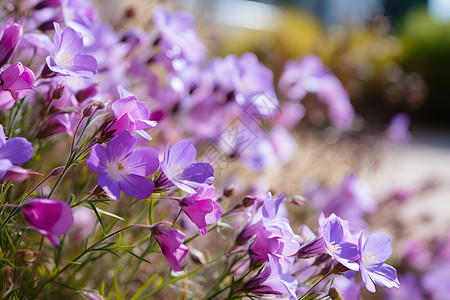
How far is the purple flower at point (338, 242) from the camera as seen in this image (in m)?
0.48

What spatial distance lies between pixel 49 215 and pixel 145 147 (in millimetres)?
106

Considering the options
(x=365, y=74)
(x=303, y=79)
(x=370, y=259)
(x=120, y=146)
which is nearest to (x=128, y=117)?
(x=120, y=146)

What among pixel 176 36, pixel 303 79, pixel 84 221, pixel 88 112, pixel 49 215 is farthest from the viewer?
pixel 303 79

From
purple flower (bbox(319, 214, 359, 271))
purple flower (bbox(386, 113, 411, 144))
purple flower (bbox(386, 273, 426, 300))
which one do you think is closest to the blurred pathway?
purple flower (bbox(386, 113, 411, 144))

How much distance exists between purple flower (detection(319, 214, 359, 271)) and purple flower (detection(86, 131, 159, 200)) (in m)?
0.17

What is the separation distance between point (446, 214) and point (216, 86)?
1908 mm

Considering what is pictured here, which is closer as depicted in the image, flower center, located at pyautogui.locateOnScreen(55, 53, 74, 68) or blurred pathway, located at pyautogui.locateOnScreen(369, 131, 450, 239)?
flower center, located at pyautogui.locateOnScreen(55, 53, 74, 68)

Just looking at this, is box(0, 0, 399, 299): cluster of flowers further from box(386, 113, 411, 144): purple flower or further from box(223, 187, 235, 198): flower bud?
box(386, 113, 411, 144): purple flower

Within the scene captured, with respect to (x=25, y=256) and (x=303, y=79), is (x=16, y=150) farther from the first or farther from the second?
(x=303, y=79)

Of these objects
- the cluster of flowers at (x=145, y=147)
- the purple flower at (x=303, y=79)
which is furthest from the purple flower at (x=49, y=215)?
the purple flower at (x=303, y=79)

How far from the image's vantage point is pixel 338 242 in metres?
0.49

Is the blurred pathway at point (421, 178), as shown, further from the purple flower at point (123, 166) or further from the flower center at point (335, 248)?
the purple flower at point (123, 166)

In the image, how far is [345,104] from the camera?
3.85 ft

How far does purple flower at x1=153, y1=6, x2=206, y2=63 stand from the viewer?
0.80 metres
